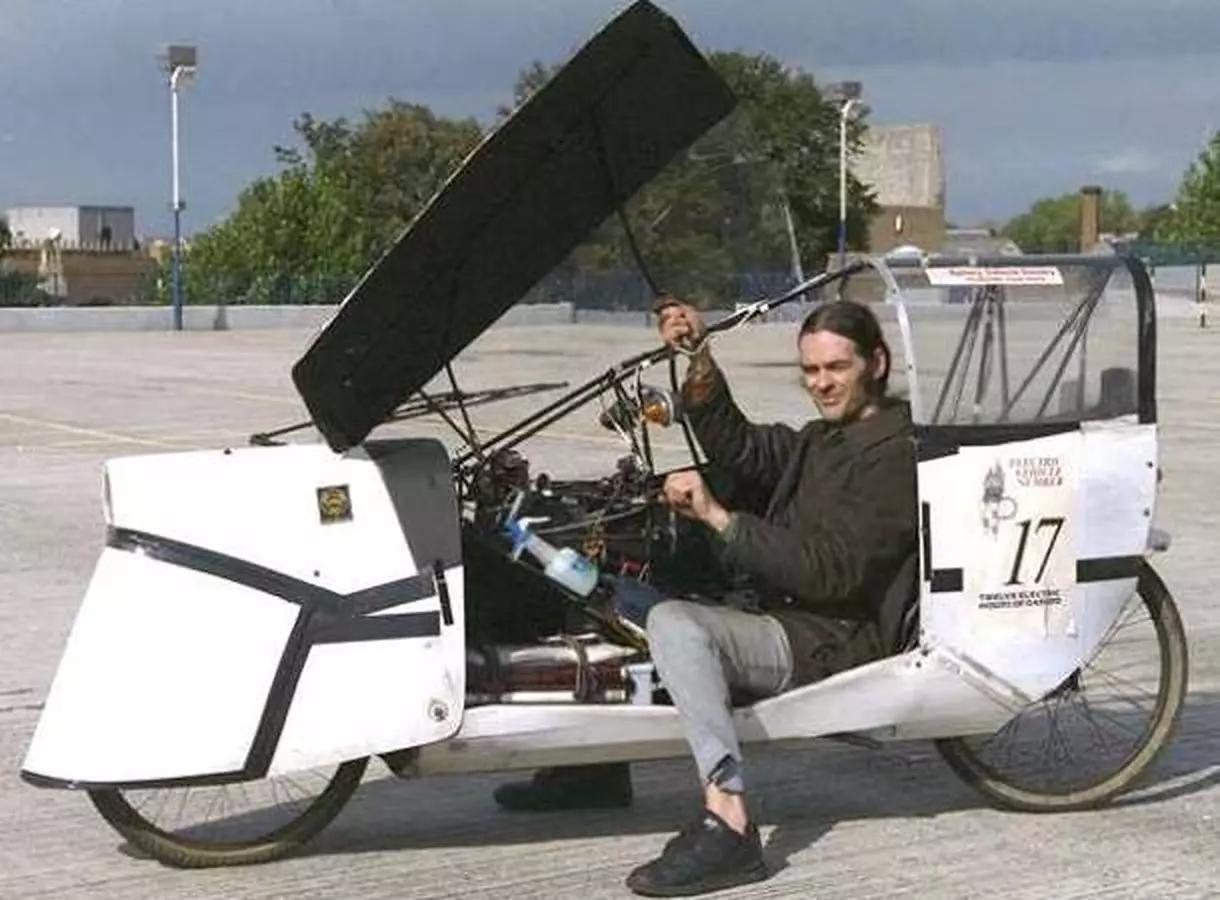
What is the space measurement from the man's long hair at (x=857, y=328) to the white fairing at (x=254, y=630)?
120 centimetres

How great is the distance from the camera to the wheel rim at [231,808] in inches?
217

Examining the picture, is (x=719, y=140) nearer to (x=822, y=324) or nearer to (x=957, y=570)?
(x=822, y=324)

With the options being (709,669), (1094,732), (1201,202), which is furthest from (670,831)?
(1201,202)

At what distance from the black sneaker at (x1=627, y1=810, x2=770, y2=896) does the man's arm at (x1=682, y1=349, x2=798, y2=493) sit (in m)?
1.04

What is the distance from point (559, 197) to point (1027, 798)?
7.52 feet

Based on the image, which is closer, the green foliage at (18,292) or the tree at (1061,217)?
the green foliage at (18,292)

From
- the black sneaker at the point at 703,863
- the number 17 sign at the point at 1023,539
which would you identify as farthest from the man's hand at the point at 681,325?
the black sneaker at the point at 703,863

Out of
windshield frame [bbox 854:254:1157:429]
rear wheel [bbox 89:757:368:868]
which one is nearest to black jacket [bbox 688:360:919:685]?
windshield frame [bbox 854:254:1157:429]

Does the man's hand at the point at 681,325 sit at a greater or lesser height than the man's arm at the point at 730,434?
greater

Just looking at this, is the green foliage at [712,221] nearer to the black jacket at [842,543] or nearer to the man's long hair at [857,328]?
the man's long hair at [857,328]

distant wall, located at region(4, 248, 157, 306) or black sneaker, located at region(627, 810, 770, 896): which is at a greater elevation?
distant wall, located at region(4, 248, 157, 306)

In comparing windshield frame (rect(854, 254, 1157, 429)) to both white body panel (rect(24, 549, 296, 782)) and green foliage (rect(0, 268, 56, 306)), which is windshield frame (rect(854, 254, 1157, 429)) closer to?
white body panel (rect(24, 549, 296, 782))

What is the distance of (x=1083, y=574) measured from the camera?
5.84 meters

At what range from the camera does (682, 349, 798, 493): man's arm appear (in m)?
5.89
